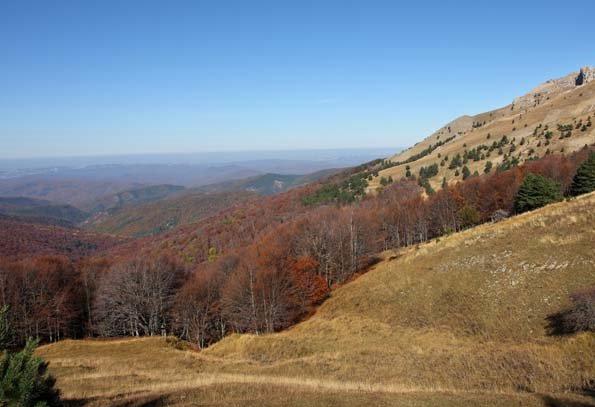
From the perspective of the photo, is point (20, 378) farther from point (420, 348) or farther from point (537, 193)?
point (537, 193)

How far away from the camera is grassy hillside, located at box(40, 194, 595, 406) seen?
53.3ft

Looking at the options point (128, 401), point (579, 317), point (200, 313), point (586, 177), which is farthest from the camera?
point (586, 177)

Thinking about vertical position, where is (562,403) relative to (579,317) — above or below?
above

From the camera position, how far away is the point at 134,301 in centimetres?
5538

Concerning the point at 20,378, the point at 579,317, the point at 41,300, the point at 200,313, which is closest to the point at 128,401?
the point at 20,378

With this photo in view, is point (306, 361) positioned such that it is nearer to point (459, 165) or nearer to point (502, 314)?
point (502, 314)

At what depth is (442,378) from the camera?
18469 millimetres

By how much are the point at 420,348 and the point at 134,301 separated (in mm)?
45125

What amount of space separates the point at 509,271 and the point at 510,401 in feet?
64.3

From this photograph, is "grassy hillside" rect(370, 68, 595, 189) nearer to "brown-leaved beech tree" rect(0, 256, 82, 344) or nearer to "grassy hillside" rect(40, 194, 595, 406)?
"grassy hillside" rect(40, 194, 595, 406)

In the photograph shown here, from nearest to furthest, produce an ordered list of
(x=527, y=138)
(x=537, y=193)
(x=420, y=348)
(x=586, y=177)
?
(x=420, y=348) → (x=537, y=193) → (x=586, y=177) → (x=527, y=138)

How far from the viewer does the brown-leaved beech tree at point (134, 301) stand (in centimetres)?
5500

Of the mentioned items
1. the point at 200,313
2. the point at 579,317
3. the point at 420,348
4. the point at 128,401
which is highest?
the point at 579,317

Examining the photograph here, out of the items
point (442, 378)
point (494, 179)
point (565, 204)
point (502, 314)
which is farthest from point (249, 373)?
point (494, 179)
